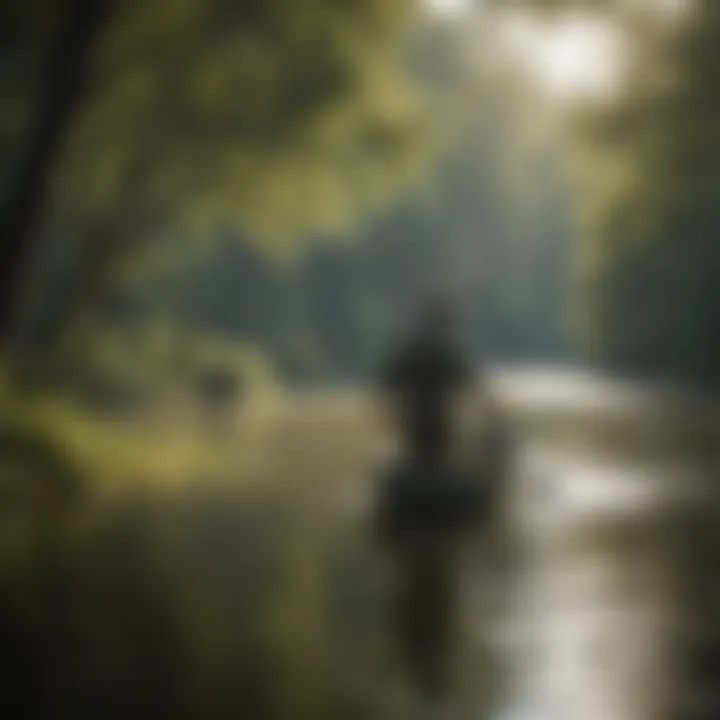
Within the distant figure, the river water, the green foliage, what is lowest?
the river water

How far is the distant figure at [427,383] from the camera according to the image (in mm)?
1026

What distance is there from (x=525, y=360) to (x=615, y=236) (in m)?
0.14

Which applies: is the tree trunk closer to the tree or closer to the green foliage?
the tree

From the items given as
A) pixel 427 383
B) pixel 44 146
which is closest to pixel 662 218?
pixel 427 383

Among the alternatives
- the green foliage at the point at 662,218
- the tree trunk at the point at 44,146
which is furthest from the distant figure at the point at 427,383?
the tree trunk at the point at 44,146

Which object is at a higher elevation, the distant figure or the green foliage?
the green foliage

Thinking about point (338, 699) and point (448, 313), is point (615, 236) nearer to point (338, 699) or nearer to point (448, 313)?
point (448, 313)

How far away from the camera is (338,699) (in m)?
1.00

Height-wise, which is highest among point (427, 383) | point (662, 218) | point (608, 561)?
point (662, 218)

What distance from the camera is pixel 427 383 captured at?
103 cm

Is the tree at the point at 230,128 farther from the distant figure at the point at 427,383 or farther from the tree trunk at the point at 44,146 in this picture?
the distant figure at the point at 427,383

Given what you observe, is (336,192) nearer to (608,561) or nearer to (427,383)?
(427,383)

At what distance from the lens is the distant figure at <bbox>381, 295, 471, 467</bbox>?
103cm

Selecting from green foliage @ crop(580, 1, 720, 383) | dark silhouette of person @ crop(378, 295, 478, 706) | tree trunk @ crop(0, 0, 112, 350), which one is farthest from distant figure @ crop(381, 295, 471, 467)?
tree trunk @ crop(0, 0, 112, 350)
